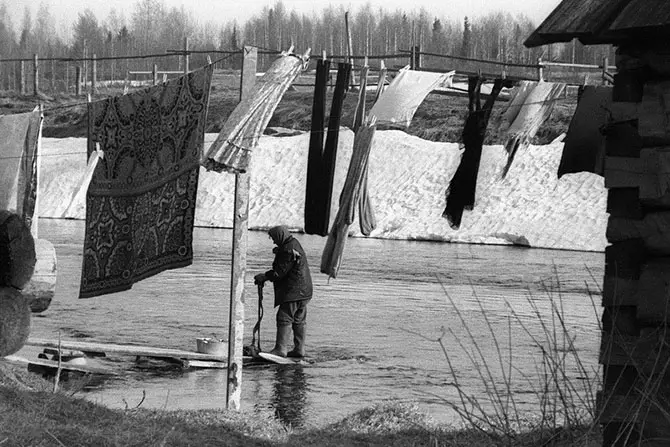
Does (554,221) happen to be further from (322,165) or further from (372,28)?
(372,28)

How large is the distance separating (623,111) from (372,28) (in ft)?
310

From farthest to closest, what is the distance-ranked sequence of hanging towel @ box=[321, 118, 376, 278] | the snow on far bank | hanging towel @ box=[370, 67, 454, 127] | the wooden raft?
the snow on far bank, the wooden raft, hanging towel @ box=[370, 67, 454, 127], hanging towel @ box=[321, 118, 376, 278]

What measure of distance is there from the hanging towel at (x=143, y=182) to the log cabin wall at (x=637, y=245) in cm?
398

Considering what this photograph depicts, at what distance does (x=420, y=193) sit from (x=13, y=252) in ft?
103

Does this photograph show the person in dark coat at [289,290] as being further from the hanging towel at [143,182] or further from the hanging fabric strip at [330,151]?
the hanging towel at [143,182]

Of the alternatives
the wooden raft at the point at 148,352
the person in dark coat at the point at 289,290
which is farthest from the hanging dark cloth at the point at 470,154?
the wooden raft at the point at 148,352

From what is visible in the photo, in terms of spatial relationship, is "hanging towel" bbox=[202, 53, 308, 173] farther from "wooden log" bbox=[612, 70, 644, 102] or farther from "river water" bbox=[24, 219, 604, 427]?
"wooden log" bbox=[612, 70, 644, 102]

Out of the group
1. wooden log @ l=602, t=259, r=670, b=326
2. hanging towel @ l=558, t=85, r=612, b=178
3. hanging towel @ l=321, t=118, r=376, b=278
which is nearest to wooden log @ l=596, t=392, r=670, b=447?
wooden log @ l=602, t=259, r=670, b=326

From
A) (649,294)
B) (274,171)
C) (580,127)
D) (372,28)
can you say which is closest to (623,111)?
(649,294)

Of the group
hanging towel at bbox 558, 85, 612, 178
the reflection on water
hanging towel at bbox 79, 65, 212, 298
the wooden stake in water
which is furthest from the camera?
the reflection on water

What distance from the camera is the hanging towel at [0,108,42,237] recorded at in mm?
11805

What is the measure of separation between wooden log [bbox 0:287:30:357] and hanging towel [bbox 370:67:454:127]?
13.4 ft

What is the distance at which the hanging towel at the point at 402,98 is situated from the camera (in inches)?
448

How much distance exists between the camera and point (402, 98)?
37.6 ft
